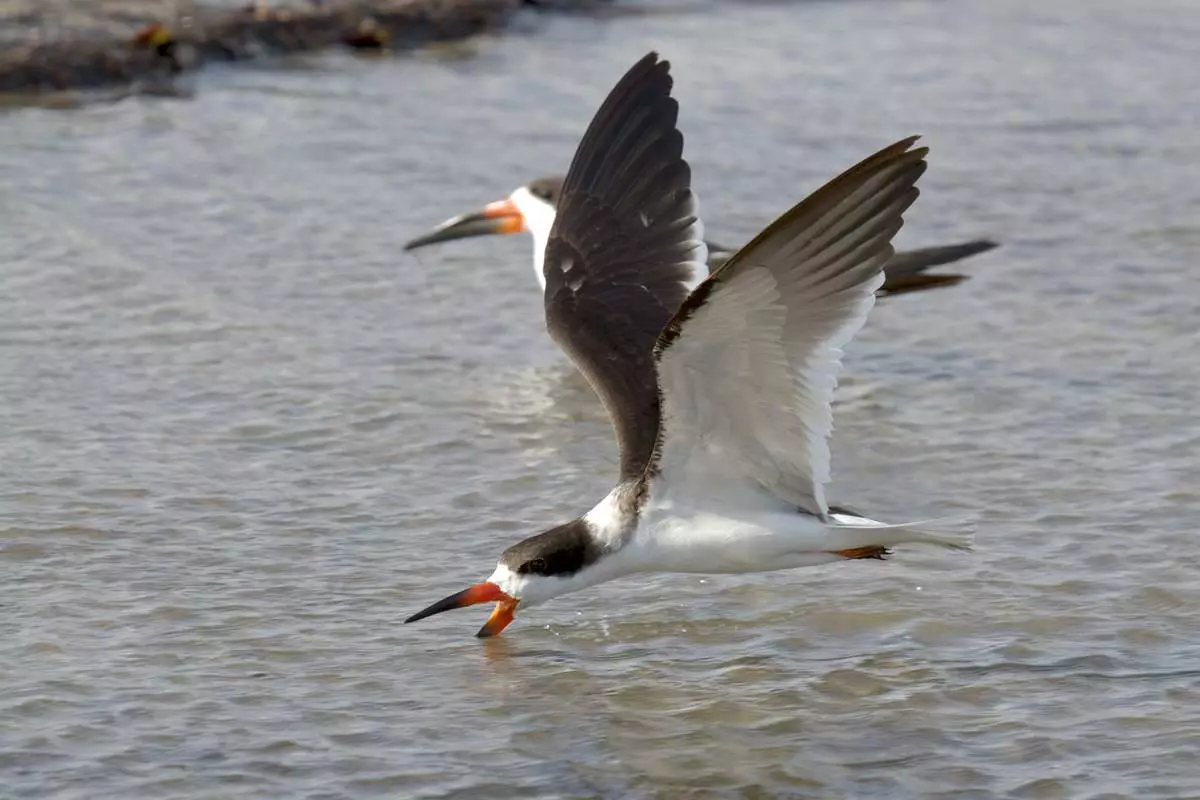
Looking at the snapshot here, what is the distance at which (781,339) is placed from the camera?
463 cm

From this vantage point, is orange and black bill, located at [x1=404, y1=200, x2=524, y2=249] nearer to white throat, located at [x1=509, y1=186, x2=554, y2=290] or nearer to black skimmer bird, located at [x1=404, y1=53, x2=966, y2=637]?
white throat, located at [x1=509, y1=186, x2=554, y2=290]

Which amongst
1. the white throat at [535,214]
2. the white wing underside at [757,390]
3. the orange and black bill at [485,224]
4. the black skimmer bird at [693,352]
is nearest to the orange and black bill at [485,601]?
the black skimmer bird at [693,352]

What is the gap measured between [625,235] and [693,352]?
64.6 inches

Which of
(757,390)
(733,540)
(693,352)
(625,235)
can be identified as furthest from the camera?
(625,235)

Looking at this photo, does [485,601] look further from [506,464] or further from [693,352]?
[506,464]

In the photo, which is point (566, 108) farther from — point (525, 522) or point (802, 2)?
point (525, 522)

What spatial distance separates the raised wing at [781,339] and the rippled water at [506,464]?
1.67 ft

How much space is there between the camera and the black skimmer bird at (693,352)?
4.43m

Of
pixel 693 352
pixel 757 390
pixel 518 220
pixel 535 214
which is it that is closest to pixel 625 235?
pixel 757 390

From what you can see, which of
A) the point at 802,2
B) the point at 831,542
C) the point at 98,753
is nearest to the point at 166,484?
the point at 98,753

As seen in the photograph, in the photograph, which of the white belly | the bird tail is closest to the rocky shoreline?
the white belly

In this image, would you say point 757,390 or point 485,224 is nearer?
point 757,390

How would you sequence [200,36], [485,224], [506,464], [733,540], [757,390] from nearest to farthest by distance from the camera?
1. [757,390]
2. [733,540]
3. [506,464]
4. [485,224]
5. [200,36]

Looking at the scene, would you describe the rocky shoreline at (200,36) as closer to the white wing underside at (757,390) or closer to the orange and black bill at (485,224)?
the orange and black bill at (485,224)
